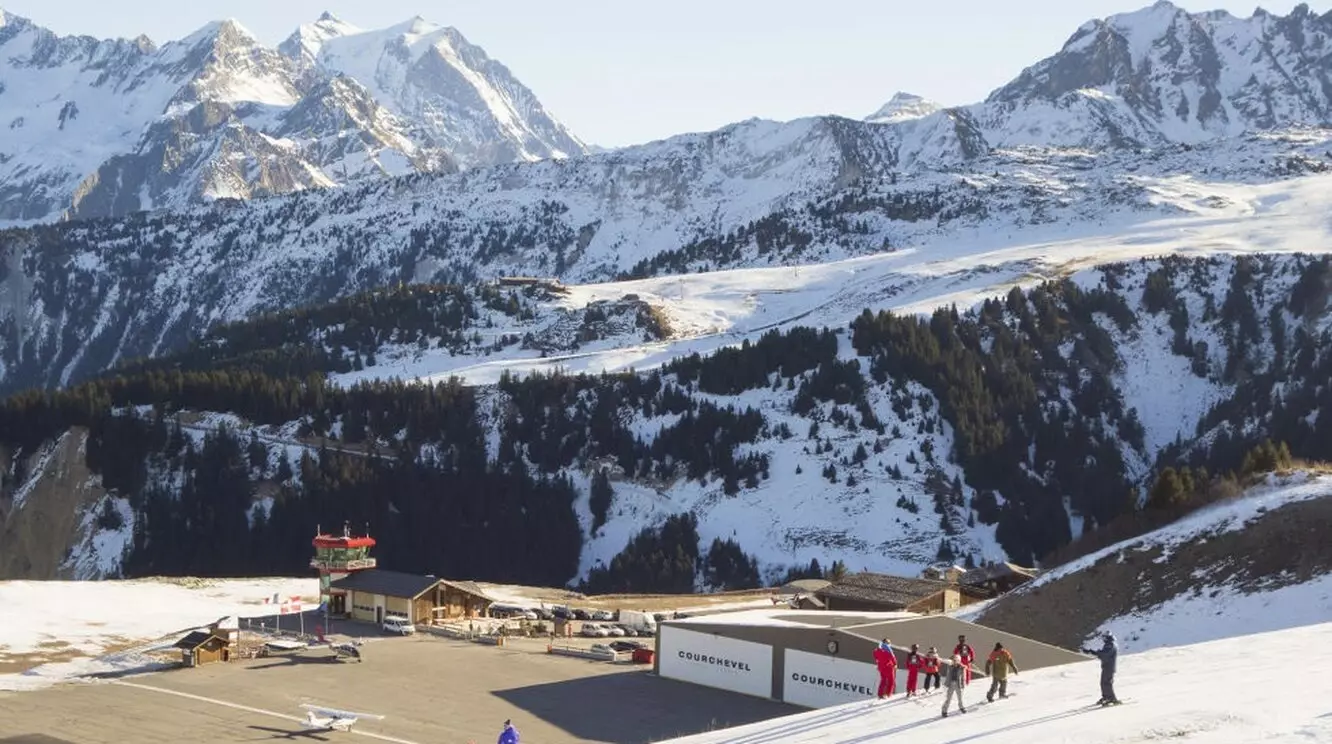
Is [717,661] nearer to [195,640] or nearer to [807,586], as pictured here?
[195,640]

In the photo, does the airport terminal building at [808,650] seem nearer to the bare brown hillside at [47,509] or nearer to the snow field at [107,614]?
the snow field at [107,614]

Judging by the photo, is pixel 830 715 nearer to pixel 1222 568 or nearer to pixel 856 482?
pixel 1222 568

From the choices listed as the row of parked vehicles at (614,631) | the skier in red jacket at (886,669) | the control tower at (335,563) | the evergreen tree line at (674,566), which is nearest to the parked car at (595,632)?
the row of parked vehicles at (614,631)

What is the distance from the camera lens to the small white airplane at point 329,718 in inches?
2292

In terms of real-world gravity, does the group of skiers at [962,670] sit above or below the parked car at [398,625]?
above

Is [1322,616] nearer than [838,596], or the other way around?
[1322,616]

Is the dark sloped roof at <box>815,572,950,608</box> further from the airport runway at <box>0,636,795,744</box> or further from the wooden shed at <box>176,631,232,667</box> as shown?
the wooden shed at <box>176,631,232,667</box>

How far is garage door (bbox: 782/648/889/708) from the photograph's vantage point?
59625mm

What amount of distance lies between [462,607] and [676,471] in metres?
62.4

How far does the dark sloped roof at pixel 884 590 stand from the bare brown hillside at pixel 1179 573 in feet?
42.6

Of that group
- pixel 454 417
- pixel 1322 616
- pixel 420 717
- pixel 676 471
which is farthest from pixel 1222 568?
pixel 454 417

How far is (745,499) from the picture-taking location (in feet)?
471

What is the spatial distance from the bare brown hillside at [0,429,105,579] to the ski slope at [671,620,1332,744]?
381 feet

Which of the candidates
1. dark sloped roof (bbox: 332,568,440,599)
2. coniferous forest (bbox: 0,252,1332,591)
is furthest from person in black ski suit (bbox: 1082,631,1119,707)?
coniferous forest (bbox: 0,252,1332,591)
